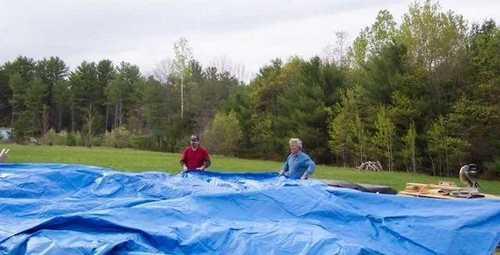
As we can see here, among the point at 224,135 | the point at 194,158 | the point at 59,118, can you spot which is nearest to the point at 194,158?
the point at 194,158

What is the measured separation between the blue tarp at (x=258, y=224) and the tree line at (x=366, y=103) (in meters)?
22.9

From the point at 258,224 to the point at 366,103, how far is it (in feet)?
89.3

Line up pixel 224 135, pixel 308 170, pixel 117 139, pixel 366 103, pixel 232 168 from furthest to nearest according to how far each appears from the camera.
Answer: pixel 117 139
pixel 224 135
pixel 366 103
pixel 232 168
pixel 308 170

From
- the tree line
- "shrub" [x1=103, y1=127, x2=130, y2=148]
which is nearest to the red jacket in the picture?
the tree line

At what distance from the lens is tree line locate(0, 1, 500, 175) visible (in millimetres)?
27891

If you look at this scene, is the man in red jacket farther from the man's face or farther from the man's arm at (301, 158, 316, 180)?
the man's arm at (301, 158, 316, 180)

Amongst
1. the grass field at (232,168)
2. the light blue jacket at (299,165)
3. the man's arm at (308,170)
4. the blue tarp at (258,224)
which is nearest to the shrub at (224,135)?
the grass field at (232,168)

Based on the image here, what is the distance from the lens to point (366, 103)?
31.6m

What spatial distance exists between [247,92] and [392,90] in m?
14.3

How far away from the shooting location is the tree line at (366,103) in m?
27.9

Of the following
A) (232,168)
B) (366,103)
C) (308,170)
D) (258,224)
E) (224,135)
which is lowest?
(232,168)

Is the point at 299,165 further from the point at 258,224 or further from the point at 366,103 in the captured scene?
the point at 366,103

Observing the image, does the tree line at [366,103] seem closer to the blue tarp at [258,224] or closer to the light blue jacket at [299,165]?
the light blue jacket at [299,165]

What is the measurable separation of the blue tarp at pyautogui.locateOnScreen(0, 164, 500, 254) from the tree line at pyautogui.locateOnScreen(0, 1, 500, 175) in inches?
903
